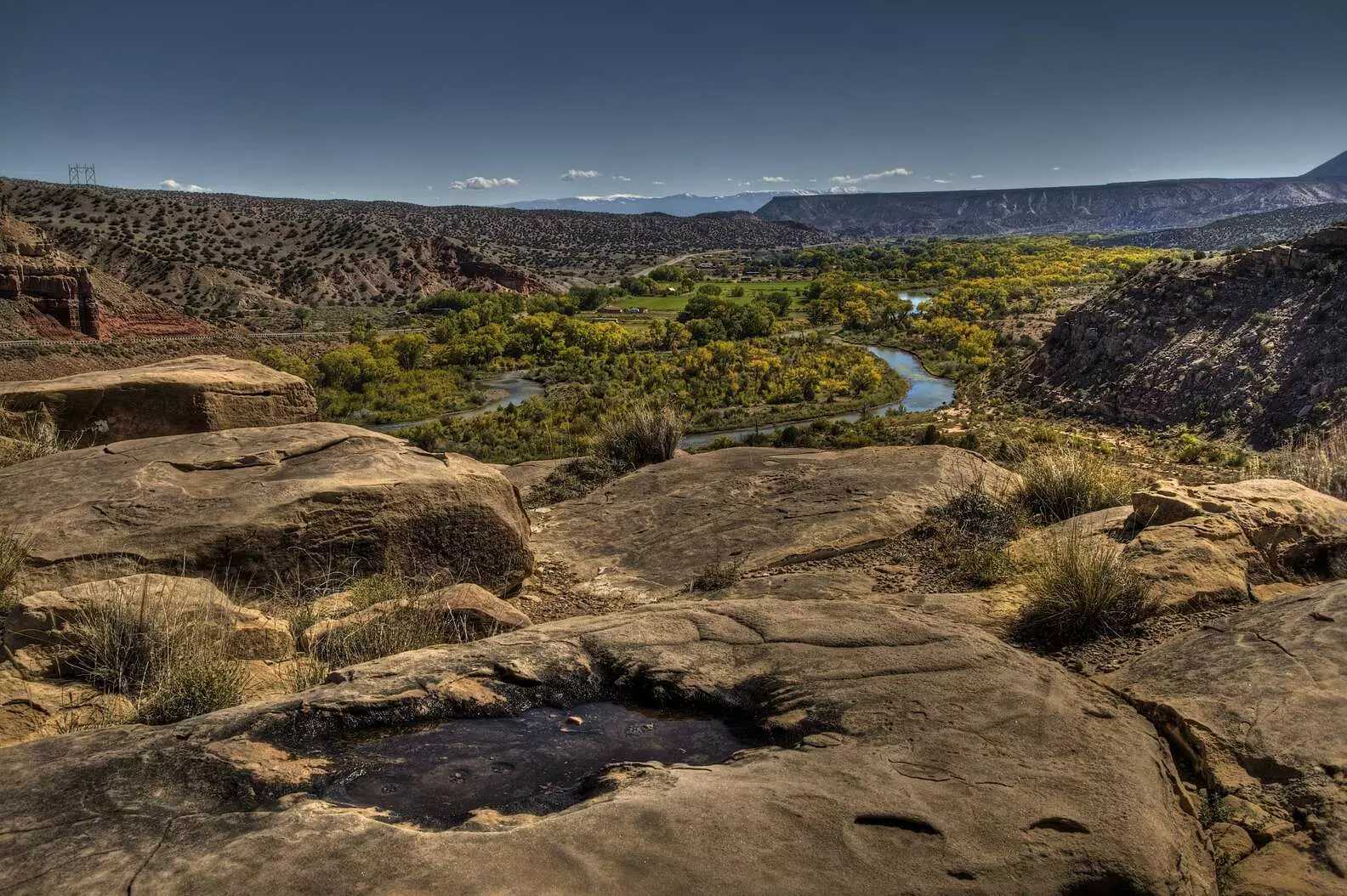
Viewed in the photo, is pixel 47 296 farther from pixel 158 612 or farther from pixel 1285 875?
pixel 1285 875

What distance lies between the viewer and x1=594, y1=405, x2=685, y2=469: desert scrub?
50.8ft

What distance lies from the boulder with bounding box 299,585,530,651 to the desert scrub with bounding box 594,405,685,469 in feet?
26.5

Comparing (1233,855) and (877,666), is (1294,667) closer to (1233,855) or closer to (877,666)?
(1233,855)

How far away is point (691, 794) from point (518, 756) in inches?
46.3

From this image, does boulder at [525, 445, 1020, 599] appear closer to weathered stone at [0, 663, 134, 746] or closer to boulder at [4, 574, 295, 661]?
boulder at [4, 574, 295, 661]

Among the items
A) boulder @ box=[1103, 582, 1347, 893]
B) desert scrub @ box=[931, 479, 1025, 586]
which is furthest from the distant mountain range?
boulder @ box=[1103, 582, 1347, 893]

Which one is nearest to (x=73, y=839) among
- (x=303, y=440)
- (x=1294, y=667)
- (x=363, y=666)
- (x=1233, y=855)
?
(x=363, y=666)

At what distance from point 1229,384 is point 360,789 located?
36037 mm

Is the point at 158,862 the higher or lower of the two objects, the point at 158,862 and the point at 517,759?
the higher

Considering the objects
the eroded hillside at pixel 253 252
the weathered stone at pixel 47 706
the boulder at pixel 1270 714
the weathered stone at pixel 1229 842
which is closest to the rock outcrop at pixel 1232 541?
the boulder at pixel 1270 714

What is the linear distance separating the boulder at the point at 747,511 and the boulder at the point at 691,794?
4.05 meters

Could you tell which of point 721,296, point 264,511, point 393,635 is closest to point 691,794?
point 393,635

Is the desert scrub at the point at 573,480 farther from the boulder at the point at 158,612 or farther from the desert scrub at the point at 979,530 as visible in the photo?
the boulder at the point at 158,612

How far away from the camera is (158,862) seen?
124 inches
